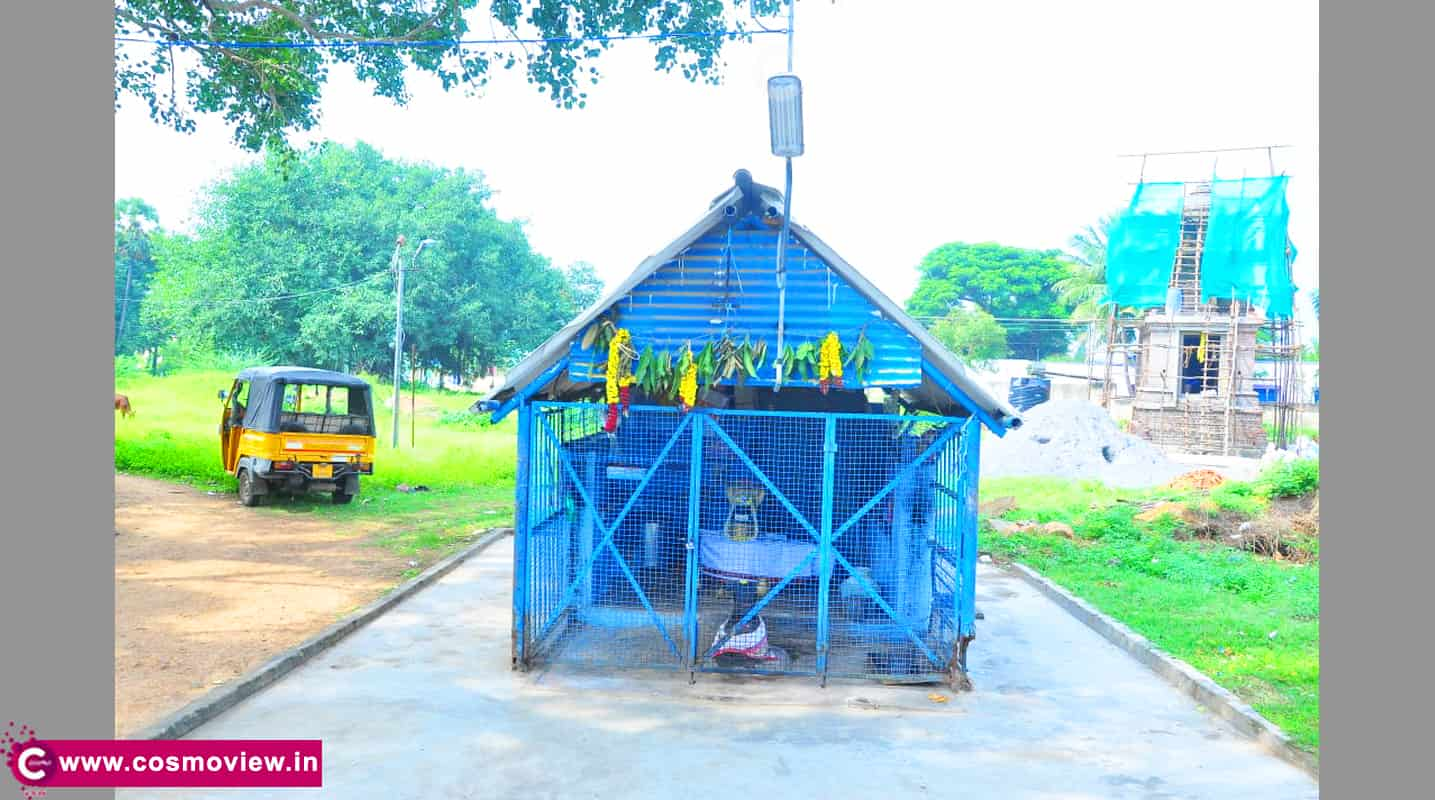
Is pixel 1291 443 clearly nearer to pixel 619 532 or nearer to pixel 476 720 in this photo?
pixel 619 532

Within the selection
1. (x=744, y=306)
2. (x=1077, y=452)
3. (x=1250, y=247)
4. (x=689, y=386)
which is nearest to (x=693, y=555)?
(x=689, y=386)

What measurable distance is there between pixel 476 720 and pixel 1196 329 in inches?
1368

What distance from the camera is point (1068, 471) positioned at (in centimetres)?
2639

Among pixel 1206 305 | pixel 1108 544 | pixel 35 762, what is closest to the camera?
pixel 35 762

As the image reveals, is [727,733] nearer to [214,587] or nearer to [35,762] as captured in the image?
[35,762]

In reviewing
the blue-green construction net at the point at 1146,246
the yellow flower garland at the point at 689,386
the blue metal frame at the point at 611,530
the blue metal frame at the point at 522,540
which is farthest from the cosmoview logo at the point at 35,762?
the blue-green construction net at the point at 1146,246

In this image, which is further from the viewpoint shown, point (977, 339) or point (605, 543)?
point (977, 339)

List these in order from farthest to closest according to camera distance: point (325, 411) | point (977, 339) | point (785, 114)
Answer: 1. point (977, 339)
2. point (325, 411)
3. point (785, 114)

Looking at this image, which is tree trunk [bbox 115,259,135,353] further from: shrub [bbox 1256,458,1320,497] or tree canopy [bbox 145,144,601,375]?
shrub [bbox 1256,458,1320,497]

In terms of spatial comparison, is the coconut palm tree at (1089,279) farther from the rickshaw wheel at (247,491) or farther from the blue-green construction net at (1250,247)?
→ the rickshaw wheel at (247,491)

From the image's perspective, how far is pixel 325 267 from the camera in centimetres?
3825

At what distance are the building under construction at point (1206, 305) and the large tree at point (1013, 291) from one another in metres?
26.7

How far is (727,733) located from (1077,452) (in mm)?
23121

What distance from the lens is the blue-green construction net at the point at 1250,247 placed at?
1312 inches
